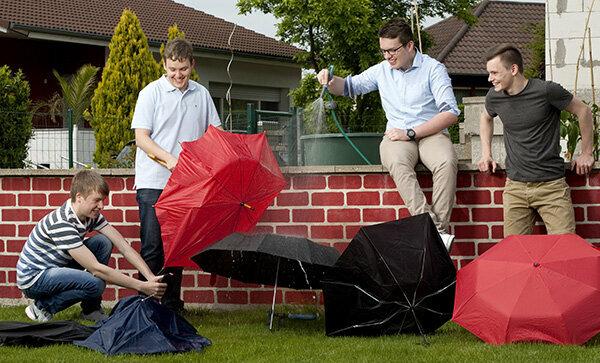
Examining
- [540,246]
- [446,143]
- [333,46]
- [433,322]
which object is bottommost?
[433,322]

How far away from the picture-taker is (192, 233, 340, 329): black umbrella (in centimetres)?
658

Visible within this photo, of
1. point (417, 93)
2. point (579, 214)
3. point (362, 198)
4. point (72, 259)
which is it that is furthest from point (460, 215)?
point (72, 259)

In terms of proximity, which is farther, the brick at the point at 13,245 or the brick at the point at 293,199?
the brick at the point at 13,245

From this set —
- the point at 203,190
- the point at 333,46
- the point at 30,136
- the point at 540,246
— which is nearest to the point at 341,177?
the point at 203,190

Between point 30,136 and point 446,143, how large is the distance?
7.37m

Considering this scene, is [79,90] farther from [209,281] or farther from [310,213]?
[310,213]

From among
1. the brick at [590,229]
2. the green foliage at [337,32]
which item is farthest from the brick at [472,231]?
the green foliage at [337,32]

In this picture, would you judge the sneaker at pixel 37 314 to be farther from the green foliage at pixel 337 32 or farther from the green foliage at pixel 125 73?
the green foliage at pixel 337 32

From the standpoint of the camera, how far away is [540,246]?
6422 mm

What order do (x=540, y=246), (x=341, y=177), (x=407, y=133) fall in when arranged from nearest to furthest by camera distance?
(x=540, y=246), (x=407, y=133), (x=341, y=177)

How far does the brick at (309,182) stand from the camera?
7898mm

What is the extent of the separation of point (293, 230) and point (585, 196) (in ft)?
6.69

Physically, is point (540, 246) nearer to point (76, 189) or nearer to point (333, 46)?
point (76, 189)

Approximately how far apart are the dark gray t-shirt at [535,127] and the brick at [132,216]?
9.27 feet
